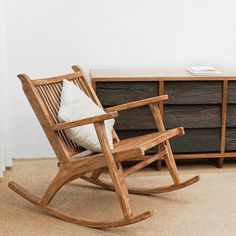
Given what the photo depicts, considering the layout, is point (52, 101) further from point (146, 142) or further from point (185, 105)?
point (185, 105)

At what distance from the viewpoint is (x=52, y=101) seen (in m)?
3.55

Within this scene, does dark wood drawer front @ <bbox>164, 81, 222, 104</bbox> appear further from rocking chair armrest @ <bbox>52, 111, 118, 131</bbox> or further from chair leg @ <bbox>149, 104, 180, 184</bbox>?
rocking chair armrest @ <bbox>52, 111, 118, 131</bbox>

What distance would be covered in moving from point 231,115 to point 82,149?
125cm

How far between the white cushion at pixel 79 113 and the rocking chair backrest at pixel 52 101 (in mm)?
55

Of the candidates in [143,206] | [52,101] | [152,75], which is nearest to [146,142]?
[143,206]

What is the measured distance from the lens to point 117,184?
123 inches

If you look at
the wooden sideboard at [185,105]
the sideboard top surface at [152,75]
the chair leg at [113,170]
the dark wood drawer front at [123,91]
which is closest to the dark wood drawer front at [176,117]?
the wooden sideboard at [185,105]

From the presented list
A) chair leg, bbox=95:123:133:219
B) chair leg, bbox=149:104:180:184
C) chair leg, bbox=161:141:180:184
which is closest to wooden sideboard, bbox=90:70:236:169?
chair leg, bbox=149:104:180:184

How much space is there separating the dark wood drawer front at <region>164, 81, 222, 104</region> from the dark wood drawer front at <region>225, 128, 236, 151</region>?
0.26m

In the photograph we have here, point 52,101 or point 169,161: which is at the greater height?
point 52,101

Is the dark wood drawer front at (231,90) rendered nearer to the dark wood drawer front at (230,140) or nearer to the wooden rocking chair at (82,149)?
the dark wood drawer front at (230,140)

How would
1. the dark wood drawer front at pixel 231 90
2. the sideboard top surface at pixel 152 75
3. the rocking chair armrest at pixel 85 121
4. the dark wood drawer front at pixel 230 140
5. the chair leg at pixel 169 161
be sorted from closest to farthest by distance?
1. the rocking chair armrest at pixel 85 121
2. the chair leg at pixel 169 161
3. the sideboard top surface at pixel 152 75
4. the dark wood drawer front at pixel 231 90
5. the dark wood drawer front at pixel 230 140

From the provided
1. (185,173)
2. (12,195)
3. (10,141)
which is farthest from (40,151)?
(185,173)

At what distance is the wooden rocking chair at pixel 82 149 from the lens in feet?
10.3
